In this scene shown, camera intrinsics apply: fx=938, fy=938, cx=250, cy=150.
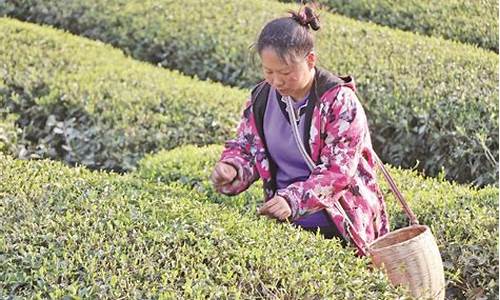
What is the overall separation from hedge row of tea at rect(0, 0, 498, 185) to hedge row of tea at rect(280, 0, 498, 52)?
535 millimetres

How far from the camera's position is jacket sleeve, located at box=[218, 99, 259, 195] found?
12.9ft

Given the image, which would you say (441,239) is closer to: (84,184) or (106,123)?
(84,184)

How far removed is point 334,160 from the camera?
142 inches

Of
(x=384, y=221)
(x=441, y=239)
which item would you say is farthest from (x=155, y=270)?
(x=441, y=239)

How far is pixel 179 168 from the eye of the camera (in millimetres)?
5340

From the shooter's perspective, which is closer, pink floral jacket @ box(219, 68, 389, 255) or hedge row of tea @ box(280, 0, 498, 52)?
pink floral jacket @ box(219, 68, 389, 255)

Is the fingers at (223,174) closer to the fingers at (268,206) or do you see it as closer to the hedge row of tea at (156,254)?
the hedge row of tea at (156,254)

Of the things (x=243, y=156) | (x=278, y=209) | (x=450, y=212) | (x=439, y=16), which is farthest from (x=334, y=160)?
(x=439, y=16)

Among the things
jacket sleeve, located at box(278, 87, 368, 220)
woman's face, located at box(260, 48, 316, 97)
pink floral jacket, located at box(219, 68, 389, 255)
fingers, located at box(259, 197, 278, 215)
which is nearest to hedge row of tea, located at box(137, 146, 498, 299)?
pink floral jacket, located at box(219, 68, 389, 255)

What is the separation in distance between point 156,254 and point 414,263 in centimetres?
97

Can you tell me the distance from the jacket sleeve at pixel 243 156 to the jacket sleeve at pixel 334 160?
34cm

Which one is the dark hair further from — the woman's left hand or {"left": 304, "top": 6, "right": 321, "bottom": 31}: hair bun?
the woman's left hand

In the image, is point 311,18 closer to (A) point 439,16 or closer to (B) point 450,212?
(B) point 450,212

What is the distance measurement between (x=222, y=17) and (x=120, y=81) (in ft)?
5.58
